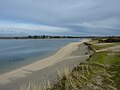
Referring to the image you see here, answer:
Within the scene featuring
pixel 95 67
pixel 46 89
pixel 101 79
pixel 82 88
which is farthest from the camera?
pixel 95 67

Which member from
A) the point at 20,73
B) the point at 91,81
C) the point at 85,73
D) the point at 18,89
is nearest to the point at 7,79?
the point at 20,73

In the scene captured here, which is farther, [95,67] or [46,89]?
[95,67]

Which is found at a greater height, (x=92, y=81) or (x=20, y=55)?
(x=92, y=81)

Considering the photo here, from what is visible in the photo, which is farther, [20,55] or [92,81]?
[20,55]

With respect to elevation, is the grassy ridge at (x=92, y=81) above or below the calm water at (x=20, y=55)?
above

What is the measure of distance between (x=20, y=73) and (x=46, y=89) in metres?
9.50

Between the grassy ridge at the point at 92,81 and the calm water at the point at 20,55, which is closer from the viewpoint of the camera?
the grassy ridge at the point at 92,81

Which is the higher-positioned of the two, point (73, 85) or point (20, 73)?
point (73, 85)

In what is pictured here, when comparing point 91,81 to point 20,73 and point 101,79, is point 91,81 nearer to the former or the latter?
point 101,79

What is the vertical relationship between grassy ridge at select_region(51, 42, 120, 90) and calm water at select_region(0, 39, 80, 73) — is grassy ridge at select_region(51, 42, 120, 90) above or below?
above

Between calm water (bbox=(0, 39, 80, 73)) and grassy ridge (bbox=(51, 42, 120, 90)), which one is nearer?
grassy ridge (bbox=(51, 42, 120, 90))

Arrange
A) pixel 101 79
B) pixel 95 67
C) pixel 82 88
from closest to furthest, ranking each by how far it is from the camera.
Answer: pixel 82 88 → pixel 101 79 → pixel 95 67

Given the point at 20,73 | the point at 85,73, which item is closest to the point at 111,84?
the point at 85,73

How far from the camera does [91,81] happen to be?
40.6 ft
